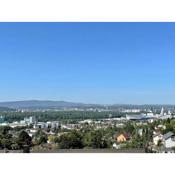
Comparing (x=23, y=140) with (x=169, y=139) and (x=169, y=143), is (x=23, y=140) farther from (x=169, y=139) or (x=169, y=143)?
(x=169, y=139)

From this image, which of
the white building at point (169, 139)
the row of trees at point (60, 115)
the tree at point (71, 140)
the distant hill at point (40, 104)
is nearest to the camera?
the tree at point (71, 140)

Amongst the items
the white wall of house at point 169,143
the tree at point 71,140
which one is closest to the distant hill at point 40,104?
the tree at point 71,140

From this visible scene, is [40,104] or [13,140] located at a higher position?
[40,104]

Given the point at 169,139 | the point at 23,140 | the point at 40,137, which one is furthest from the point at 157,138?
the point at 23,140

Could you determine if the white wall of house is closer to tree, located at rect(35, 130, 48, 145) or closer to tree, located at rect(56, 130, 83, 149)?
tree, located at rect(56, 130, 83, 149)

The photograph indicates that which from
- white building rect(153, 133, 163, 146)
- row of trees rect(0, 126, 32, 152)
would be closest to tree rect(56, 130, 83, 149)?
row of trees rect(0, 126, 32, 152)

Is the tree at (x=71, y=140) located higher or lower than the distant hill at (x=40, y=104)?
lower

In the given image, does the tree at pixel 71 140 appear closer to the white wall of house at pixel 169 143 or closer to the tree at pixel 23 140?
the tree at pixel 23 140
